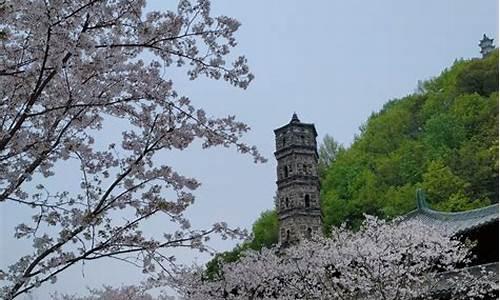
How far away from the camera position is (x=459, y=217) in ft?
20.4

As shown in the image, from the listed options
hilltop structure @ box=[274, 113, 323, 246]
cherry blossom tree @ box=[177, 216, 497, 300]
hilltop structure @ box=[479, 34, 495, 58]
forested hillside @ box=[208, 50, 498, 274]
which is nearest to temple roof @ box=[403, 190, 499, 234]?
cherry blossom tree @ box=[177, 216, 497, 300]

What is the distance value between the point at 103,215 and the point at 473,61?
13.8 m

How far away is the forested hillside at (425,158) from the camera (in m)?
11.4

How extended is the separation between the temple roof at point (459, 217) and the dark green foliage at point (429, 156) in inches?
129

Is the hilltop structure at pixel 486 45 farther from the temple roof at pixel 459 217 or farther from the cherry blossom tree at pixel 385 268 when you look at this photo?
the cherry blossom tree at pixel 385 268

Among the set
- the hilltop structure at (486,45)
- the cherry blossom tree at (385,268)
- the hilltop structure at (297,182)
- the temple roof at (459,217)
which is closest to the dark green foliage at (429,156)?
the hilltop structure at (297,182)

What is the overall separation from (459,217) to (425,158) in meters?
7.11

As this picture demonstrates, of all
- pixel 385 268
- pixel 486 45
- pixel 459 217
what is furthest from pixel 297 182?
pixel 486 45

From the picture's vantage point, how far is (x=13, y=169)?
61.6 inches

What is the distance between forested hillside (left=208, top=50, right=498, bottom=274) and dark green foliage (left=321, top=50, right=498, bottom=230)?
0.02 meters

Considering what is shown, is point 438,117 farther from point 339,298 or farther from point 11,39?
point 11,39

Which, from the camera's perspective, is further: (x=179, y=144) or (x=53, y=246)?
(x=179, y=144)

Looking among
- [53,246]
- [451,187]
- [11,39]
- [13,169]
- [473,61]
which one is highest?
[473,61]

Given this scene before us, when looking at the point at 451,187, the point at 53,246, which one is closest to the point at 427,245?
the point at 53,246
